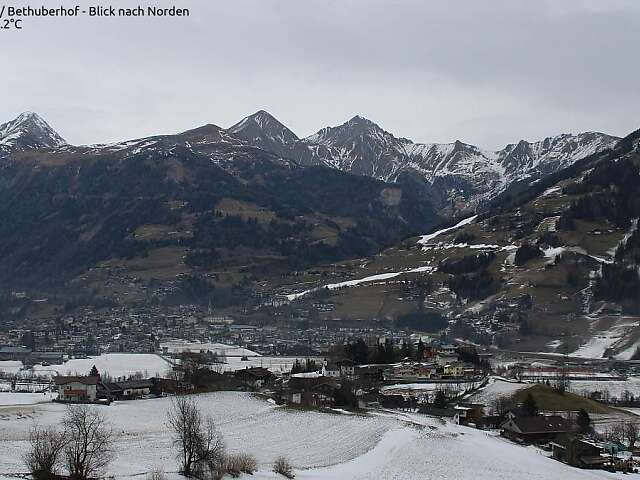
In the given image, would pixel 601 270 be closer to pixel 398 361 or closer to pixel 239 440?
pixel 398 361

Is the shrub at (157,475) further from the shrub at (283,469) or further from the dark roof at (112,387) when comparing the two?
the dark roof at (112,387)

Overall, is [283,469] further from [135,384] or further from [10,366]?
[10,366]

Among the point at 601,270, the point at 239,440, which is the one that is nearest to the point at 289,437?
the point at 239,440

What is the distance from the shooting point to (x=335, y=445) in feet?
175

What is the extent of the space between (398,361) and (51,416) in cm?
5169

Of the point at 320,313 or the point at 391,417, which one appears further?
the point at 320,313

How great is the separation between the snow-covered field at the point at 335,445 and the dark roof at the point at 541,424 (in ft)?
9.51

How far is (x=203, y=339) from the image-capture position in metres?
175

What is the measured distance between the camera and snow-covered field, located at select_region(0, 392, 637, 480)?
44.8m

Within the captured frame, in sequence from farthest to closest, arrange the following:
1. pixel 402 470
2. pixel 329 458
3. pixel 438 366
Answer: pixel 438 366 < pixel 329 458 < pixel 402 470

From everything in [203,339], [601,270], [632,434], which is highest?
[601,270]

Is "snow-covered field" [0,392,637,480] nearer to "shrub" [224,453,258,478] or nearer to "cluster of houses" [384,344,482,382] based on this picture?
"shrub" [224,453,258,478]

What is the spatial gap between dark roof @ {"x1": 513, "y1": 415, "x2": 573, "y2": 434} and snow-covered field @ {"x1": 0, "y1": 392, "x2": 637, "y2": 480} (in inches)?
114

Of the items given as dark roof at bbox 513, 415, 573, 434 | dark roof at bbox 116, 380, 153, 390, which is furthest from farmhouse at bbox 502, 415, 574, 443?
dark roof at bbox 116, 380, 153, 390
